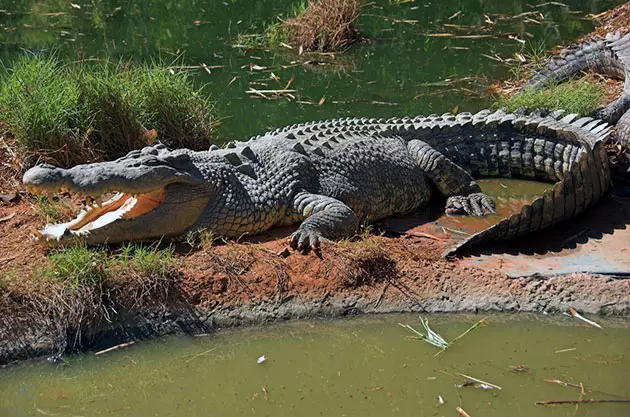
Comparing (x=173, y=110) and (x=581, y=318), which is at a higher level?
(x=173, y=110)

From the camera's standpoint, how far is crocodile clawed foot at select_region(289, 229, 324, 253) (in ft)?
19.0

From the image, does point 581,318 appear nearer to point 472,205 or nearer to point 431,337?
point 431,337

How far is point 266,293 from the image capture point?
5.46 meters

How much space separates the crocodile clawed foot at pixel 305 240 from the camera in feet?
19.0

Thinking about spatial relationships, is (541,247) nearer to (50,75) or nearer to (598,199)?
(598,199)

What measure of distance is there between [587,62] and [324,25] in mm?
3476

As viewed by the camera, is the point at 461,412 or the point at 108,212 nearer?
the point at 461,412

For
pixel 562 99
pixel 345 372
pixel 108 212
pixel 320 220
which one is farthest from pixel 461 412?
pixel 562 99

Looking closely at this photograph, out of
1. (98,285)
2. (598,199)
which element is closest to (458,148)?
(598,199)

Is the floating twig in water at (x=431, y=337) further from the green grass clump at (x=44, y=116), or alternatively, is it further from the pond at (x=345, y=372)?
the green grass clump at (x=44, y=116)

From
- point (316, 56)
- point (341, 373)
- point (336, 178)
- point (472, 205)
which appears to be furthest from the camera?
point (316, 56)

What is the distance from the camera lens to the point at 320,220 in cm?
598

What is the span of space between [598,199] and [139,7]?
31.4 feet

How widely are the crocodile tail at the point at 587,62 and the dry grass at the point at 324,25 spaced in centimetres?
289
